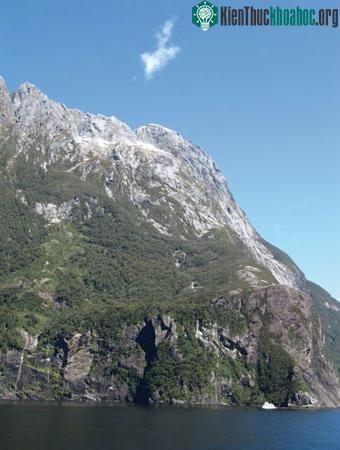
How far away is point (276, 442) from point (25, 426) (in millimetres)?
70545

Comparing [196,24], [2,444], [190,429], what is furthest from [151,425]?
[196,24]

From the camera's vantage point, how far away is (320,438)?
616 feet

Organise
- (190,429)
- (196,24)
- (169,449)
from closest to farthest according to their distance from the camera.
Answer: (196,24) < (169,449) < (190,429)

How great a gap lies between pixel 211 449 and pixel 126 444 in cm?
2095

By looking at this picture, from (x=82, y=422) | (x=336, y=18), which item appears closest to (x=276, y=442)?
(x=82, y=422)

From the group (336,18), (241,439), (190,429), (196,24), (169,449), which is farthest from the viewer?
(190,429)

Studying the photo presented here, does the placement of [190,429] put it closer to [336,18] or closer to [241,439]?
[241,439]

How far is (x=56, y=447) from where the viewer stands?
13700 cm

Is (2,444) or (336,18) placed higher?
(336,18)

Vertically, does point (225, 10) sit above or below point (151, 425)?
above

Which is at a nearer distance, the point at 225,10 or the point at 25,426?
the point at 225,10

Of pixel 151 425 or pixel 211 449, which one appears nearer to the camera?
pixel 211 449

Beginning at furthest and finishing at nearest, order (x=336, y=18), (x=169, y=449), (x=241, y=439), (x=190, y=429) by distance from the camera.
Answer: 1. (x=190, y=429)
2. (x=241, y=439)
3. (x=169, y=449)
4. (x=336, y=18)

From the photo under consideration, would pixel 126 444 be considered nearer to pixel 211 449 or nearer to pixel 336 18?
pixel 211 449
